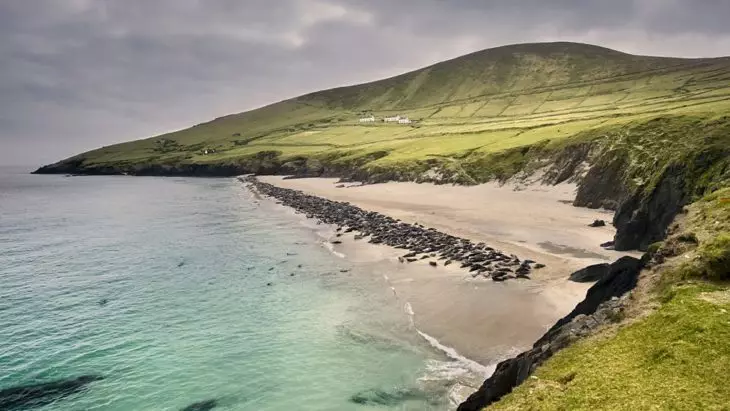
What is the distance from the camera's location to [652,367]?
10234 millimetres

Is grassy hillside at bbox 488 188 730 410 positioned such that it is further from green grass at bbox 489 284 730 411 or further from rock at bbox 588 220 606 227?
rock at bbox 588 220 606 227

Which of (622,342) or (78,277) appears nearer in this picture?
(622,342)

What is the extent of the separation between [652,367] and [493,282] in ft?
73.2

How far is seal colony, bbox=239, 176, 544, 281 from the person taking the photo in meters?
34.9

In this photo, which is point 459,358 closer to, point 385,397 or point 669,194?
point 385,397

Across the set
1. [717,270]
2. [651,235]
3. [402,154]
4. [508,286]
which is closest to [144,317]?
[508,286]

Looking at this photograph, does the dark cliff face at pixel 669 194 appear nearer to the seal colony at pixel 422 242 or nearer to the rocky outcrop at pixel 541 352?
the seal colony at pixel 422 242

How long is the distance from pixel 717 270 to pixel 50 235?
267ft

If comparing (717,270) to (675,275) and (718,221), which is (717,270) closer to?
(675,275)

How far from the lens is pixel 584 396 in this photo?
9.88 m

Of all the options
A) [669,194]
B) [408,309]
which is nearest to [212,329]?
[408,309]

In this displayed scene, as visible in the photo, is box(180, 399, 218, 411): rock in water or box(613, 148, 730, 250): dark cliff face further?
box(613, 148, 730, 250): dark cliff face

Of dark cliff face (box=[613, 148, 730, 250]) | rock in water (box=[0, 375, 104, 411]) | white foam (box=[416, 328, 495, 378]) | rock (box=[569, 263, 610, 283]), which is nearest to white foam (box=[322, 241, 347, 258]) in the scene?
white foam (box=[416, 328, 495, 378])

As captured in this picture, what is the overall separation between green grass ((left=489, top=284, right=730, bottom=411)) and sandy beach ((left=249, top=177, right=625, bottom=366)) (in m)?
10.4
